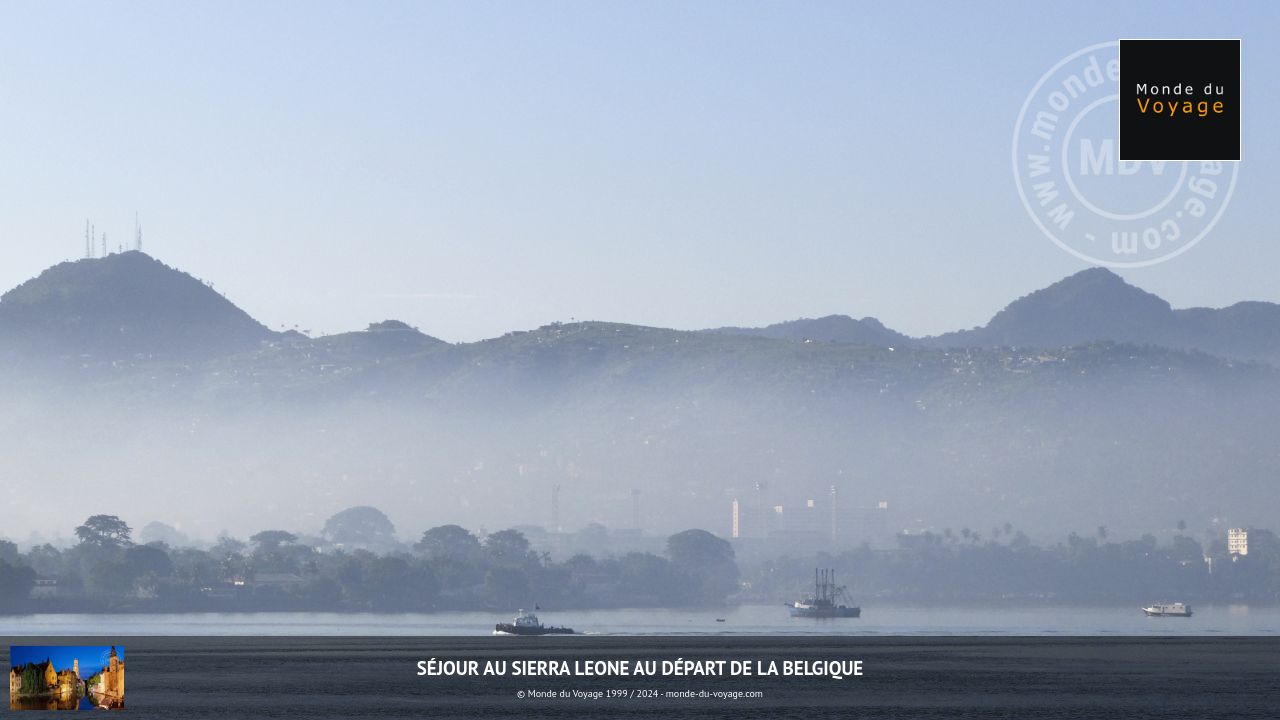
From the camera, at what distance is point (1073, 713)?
542 feet

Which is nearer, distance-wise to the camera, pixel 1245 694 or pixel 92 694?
pixel 92 694

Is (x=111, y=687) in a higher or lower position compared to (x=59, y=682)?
lower

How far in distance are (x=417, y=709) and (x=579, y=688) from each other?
26.6 metres

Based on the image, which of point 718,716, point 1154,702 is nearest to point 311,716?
point 718,716

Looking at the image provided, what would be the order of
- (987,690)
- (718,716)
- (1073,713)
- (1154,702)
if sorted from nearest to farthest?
(718,716) < (1073,713) < (1154,702) < (987,690)

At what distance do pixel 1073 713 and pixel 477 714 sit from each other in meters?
53.7

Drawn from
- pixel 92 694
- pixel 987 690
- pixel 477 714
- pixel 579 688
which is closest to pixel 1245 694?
pixel 987 690

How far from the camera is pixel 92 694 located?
16138 centimetres

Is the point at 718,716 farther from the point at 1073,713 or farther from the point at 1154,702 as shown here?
the point at 1154,702

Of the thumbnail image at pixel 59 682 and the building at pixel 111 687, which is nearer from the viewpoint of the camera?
the thumbnail image at pixel 59 682

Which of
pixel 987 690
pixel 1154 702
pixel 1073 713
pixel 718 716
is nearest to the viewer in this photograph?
pixel 718 716

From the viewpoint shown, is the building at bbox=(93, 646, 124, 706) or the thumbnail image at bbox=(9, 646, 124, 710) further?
the building at bbox=(93, 646, 124, 706)

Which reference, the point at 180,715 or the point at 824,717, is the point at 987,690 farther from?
the point at 180,715

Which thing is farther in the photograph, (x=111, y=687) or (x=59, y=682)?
(x=111, y=687)
